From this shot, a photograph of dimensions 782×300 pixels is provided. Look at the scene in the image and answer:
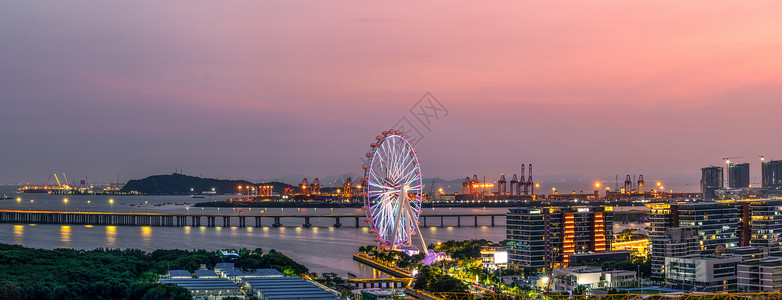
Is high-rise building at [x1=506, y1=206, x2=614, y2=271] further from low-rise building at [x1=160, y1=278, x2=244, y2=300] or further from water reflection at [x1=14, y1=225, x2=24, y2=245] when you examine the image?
water reflection at [x1=14, y1=225, x2=24, y2=245]

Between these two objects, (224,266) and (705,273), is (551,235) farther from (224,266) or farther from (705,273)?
(224,266)

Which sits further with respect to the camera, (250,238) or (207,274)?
(250,238)

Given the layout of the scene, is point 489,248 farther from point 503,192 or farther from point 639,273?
point 503,192

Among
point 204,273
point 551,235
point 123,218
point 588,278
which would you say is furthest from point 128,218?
point 588,278

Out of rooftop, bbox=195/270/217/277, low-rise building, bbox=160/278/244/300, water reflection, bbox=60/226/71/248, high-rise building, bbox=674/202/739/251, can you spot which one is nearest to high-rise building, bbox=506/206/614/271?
high-rise building, bbox=674/202/739/251

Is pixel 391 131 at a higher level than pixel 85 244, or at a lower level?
higher

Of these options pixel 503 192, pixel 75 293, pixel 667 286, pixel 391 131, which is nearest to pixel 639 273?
pixel 667 286
